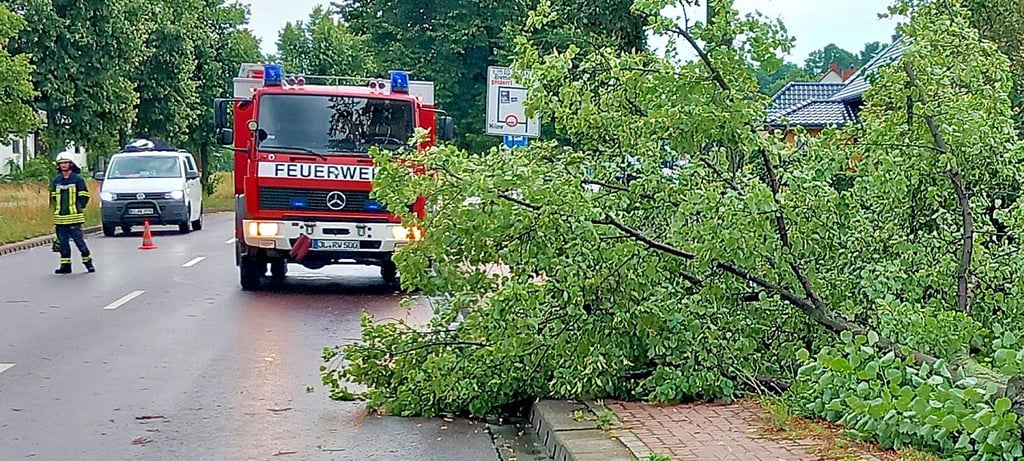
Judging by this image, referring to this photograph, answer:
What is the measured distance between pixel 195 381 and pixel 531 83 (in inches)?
143

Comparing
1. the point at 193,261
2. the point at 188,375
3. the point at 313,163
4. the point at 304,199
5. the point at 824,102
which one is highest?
the point at 824,102

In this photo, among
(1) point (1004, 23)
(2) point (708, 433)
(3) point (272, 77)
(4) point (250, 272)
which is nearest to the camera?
(2) point (708, 433)

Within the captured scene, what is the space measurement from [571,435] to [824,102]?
38097mm

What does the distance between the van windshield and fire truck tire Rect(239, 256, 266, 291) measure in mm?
15516

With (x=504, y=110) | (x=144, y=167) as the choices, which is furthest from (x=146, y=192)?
(x=504, y=110)

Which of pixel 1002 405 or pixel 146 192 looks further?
pixel 146 192

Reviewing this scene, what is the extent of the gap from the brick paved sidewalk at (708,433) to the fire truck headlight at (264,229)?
8931 millimetres

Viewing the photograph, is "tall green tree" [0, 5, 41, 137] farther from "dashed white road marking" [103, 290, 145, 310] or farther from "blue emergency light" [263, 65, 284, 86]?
"blue emergency light" [263, 65, 284, 86]

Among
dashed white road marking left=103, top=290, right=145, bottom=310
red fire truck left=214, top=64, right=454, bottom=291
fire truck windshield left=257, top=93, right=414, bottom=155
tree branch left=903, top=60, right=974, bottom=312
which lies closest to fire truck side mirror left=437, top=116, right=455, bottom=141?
red fire truck left=214, top=64, right=454, bottom=291

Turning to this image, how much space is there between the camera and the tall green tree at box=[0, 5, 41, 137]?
3519 cm

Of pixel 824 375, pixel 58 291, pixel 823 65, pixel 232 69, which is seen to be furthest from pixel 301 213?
pixel 823 65

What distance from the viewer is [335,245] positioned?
16.6m

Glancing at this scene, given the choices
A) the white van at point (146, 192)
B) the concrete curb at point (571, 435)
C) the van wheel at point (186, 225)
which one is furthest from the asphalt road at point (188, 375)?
the van wheel at point (186, 225)

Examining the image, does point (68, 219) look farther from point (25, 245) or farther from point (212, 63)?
point (212, 63)
